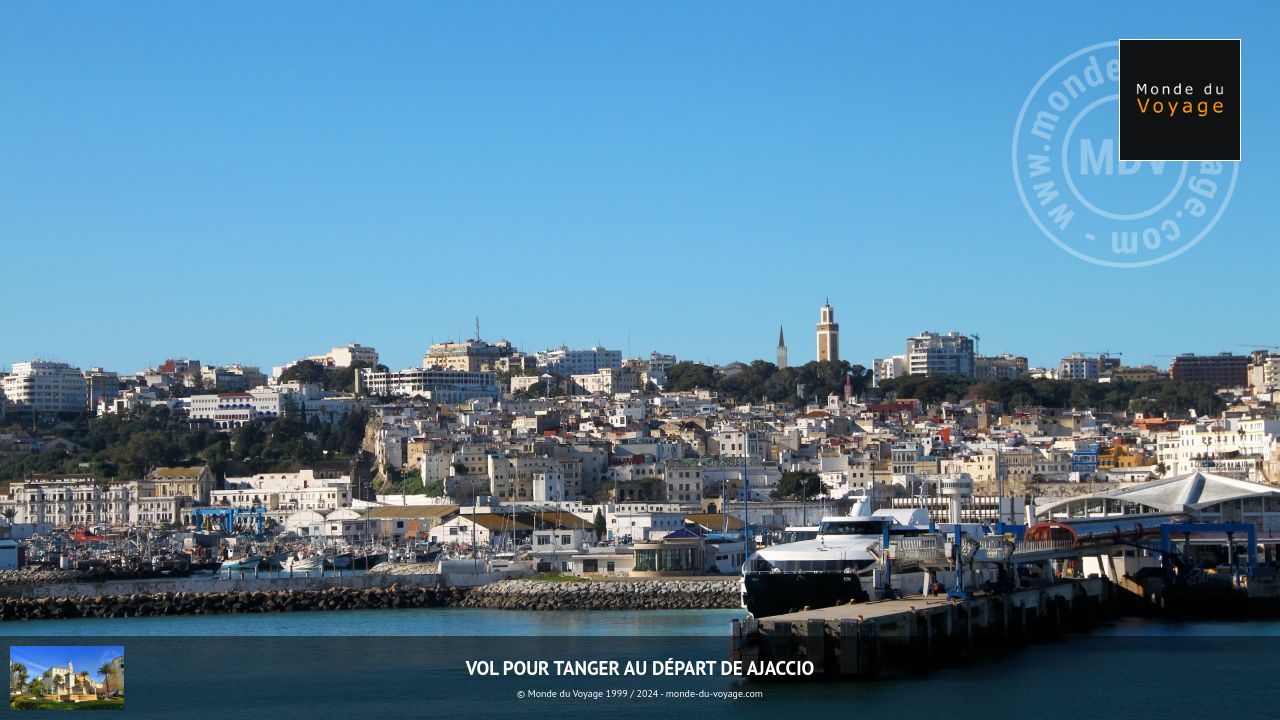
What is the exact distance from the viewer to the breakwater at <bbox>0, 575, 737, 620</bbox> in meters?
43.7

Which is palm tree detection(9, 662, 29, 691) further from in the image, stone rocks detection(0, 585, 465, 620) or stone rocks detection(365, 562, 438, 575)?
stone rocks detection(365, 562, 438, 575)

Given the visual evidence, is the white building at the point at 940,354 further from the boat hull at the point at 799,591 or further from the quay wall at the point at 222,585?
the boat hull at the point at 799,591

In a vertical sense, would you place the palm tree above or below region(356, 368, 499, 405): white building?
below

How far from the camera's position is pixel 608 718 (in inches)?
973

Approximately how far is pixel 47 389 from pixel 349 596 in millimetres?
90136

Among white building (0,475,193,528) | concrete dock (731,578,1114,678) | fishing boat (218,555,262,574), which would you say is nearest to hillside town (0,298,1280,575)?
white building (0,475,193,528)

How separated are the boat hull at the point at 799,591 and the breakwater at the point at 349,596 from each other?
11.1 m

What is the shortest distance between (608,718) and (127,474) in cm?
7719

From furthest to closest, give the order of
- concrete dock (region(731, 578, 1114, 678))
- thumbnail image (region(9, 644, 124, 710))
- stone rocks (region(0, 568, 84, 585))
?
stone rocks (region(0, 568, 84, 585))
concrete dock (region(731, 578, 1114, 678))
thumbnail image (region(9, 644, 124, 710))

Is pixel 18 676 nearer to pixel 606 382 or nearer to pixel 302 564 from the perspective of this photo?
pixel 302 564

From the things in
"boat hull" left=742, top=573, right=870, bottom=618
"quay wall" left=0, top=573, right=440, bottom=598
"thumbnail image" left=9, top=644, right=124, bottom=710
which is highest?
"boat hull" left=742, top=573, right=870, bottom=618

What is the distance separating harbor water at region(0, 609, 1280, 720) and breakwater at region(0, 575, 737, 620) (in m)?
3.83

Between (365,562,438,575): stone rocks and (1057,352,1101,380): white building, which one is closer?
(365,562,438,575): stone rocks

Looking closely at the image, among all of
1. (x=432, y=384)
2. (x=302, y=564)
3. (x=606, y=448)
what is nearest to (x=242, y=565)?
(x=302, y=564)
